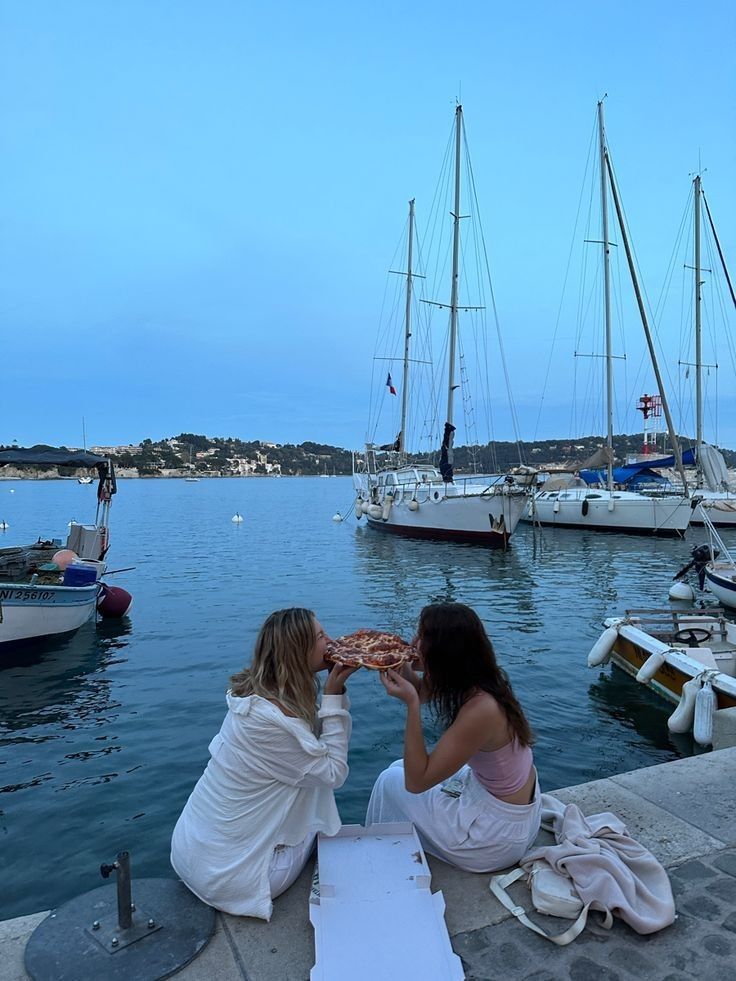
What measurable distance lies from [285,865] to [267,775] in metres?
0.48

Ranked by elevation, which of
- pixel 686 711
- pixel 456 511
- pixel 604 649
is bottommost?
pixel 686 711

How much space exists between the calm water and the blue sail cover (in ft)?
50.3

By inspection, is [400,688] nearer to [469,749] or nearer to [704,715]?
[469,749]

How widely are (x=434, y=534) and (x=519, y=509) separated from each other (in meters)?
4.95

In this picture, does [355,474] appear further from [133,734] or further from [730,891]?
[730,891]

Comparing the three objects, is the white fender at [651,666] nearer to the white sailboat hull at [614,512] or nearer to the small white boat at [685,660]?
the small white boat at [685,660]

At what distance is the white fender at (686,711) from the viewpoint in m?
7.80

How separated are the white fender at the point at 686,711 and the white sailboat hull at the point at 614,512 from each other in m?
22.8

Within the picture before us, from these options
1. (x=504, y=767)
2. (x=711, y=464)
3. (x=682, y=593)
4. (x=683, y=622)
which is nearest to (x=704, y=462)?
(x=711, y=464)

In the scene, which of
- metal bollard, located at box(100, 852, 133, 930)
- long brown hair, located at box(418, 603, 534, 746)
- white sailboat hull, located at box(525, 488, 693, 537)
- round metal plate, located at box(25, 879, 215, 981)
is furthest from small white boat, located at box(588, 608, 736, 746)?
white sailboat hull, located at box(525, 488, 693, 537)

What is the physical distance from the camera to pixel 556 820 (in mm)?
3693

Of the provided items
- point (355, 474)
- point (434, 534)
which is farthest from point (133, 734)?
point (355, 474)

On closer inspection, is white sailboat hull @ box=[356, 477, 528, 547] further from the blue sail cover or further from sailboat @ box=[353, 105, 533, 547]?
the blue sail cover

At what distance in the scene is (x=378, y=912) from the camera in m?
2.87
